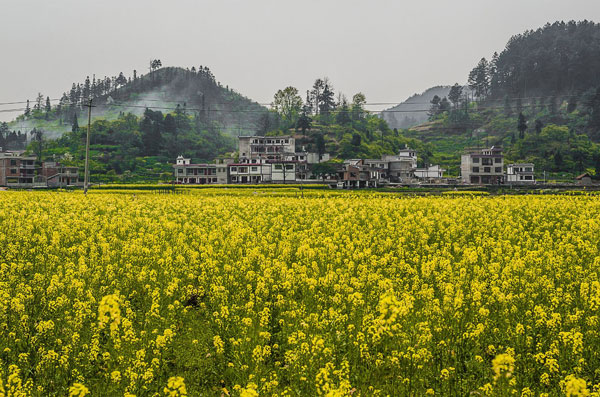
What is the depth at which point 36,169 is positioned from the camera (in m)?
92.3

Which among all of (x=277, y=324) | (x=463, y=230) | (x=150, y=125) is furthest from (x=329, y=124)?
(x=277, y=324)

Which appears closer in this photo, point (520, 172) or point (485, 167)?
point (520, 172)

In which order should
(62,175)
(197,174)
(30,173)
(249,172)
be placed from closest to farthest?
(62,175) → (249,172) → (30,173) → (197,174)

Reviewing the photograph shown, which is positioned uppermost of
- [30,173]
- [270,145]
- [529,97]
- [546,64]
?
[546,64]

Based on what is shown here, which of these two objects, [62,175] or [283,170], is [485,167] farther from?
[62,175]

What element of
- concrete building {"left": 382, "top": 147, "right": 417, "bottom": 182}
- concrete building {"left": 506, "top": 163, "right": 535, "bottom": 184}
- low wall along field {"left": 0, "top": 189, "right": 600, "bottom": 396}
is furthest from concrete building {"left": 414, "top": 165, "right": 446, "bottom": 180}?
low wall along field {"left": 0, "top": 189, "right": 600, "bottom": 396}

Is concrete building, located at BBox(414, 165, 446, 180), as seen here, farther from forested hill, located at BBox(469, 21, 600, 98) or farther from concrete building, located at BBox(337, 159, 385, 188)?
forested hill, located at BBox(469, 21, 600, 98)

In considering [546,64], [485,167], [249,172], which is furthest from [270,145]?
[546,64]

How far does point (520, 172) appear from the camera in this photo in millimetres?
Answer: 88750

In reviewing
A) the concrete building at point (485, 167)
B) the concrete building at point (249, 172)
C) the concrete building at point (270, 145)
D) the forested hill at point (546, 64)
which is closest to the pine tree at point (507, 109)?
the forested hill at point (546, 64)

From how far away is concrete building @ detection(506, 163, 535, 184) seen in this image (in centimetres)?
8788

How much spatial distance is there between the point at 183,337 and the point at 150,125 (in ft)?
403

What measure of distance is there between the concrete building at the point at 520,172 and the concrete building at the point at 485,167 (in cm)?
198

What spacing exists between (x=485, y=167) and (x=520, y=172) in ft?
23.4
